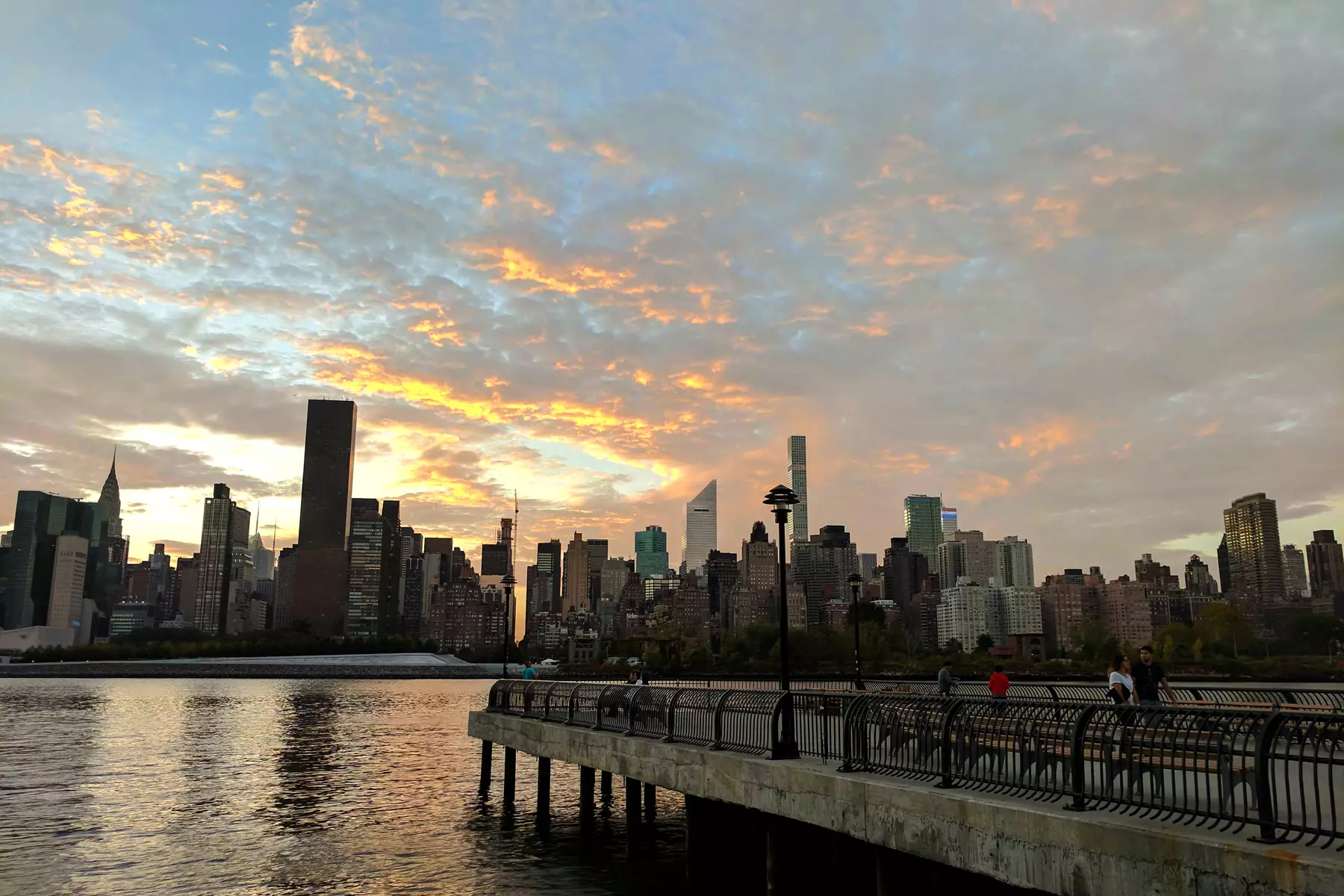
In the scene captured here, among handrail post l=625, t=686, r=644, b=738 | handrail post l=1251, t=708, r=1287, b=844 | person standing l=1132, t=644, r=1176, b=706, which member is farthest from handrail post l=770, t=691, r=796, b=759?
handrail post l=1251, t=708, r=1287, b=844

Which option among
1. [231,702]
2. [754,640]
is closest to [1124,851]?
[231,702]

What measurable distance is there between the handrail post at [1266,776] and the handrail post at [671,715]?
14.8 metres

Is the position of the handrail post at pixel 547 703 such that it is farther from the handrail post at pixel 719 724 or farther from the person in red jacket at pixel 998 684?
the person in red jacket at pixel 998 684

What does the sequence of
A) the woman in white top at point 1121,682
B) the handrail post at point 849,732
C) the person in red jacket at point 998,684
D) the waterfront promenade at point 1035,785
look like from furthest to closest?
the person in red jacket at point 998,684
the woman in white top at point 1121,682
the handrail post at point 849,732
the waterfront promenade at point 1035,785

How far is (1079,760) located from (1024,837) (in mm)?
1141

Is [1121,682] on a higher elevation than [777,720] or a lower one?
higher

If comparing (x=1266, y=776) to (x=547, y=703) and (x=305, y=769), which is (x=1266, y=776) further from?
(x=305, y=769)

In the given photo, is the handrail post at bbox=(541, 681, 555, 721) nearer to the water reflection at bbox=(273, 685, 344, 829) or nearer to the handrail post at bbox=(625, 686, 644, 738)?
the handrail post at bbox=(625, 686, 644, 738)

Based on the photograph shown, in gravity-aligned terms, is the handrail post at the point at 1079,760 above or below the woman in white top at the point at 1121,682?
below

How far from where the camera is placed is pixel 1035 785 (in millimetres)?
12508

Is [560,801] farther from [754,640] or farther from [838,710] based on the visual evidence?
[754,640]

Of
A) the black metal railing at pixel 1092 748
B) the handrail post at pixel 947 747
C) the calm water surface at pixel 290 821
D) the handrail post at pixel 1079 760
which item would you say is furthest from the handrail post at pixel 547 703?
the handrail post at pixel 1079 760

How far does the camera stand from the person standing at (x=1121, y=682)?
17828 millimetres

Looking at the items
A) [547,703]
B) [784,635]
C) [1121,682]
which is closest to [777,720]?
[784,635]
